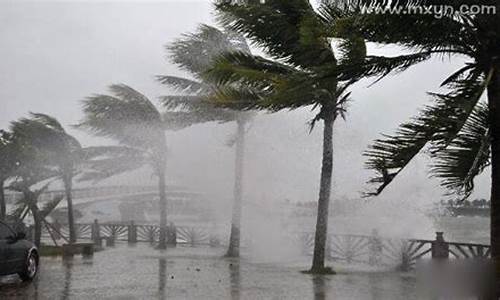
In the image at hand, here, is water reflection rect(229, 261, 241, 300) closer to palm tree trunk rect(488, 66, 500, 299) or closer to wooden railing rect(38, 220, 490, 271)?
wooden railing rect(38, 220, 490, 271)

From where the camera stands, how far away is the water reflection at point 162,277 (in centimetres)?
1144

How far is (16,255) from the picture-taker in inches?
496

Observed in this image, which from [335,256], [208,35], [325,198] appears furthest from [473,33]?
[335,256]

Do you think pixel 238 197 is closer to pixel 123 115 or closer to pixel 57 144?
pixel 123 115

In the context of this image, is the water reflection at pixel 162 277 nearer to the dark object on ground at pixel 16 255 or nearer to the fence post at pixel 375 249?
the dark object on ground at pixel 16 255

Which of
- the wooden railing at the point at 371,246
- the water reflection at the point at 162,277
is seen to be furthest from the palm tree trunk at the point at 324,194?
the water reflection at the point at 162,277

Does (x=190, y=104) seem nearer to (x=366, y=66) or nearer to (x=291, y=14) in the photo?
(x=291, y=14)

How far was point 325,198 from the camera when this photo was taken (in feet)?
53.8

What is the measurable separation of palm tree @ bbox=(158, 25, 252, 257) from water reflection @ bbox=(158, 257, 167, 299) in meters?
3.58

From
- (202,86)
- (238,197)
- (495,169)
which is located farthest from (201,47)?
(495,169)

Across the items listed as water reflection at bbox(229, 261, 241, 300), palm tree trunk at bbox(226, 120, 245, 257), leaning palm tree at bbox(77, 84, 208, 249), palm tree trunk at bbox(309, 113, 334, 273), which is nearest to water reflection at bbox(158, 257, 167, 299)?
water reflection at bbox(229, 261, 241, 300)

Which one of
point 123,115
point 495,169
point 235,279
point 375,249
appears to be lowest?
point 235,279

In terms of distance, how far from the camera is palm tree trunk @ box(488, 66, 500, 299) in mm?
7332

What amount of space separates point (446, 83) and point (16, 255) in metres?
9.53
